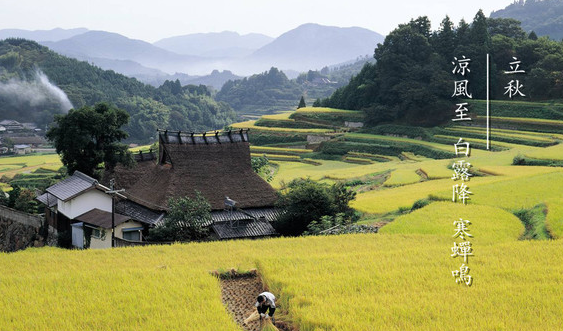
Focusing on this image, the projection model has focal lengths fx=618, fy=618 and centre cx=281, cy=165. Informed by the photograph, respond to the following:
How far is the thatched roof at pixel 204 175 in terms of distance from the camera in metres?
19.9

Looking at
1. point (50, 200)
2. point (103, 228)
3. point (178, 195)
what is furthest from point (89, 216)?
point (50, 200)

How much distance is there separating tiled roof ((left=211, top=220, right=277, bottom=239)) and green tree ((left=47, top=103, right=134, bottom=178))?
6.83 meters

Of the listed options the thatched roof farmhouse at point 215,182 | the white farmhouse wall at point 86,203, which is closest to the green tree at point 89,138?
the thatched roof farmhouse at point 215,182

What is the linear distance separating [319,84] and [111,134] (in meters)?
123

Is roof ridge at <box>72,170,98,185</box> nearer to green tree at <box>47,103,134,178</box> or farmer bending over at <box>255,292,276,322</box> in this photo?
green tree at <box>47,103,134,178</box>

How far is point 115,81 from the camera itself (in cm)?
9956

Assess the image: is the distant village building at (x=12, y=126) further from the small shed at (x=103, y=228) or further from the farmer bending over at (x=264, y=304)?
the farmer bending over at (x=264, y=304)

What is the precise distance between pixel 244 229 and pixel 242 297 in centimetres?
897

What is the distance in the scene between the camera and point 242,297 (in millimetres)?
10141

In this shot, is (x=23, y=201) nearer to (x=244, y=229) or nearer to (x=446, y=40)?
(x=244, y=229)

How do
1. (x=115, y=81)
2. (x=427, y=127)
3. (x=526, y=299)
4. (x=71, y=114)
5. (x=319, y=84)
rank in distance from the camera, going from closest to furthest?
(x=526, y=299) < (x=71, y=114) < (x=427, y=127) < (x=115, y=81) < (x=319, y=84)

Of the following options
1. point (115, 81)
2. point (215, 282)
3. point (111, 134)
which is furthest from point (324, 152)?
point (115, 81)

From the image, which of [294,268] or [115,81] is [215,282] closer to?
[294,268]

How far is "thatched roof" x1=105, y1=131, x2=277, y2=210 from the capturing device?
19.9 meters
